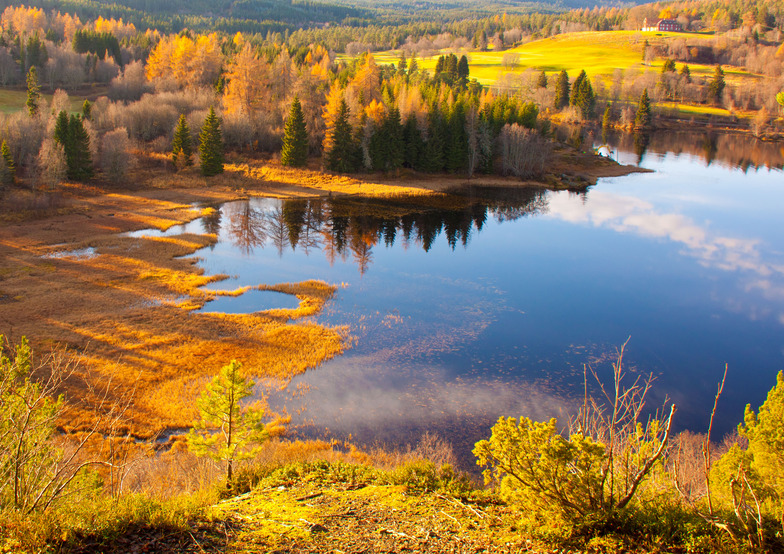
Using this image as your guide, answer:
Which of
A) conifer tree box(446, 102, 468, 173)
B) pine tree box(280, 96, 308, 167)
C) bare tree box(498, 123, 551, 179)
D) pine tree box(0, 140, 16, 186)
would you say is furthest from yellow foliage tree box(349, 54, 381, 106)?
pine tree box(0, 140, 16, 186)

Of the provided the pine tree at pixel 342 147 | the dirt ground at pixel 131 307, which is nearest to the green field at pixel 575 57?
the pine tree at pixel 342 147

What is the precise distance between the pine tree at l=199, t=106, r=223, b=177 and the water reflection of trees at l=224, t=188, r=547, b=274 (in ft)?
29.2

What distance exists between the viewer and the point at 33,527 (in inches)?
291

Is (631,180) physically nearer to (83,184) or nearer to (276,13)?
(83,184)

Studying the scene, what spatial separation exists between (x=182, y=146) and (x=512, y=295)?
44790 millimetres

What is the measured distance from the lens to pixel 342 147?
63188mm

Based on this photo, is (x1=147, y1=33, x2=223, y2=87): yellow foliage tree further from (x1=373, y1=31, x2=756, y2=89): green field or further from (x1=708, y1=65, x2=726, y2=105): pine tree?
(x1=708, y1=65, x2=726, y2=105): pine tree

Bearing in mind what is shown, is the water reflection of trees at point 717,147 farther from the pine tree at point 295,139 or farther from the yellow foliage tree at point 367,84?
the pine tree at point 295,139

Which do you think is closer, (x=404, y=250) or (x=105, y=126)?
(x=404, y=250)

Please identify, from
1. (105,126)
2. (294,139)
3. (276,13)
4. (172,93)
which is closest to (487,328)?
(294,139)

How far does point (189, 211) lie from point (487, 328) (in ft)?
109

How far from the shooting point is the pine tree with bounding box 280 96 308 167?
62.4 meters

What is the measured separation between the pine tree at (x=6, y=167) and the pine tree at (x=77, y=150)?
4.72 metres

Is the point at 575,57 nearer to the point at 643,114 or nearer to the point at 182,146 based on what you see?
the point at 643,114
